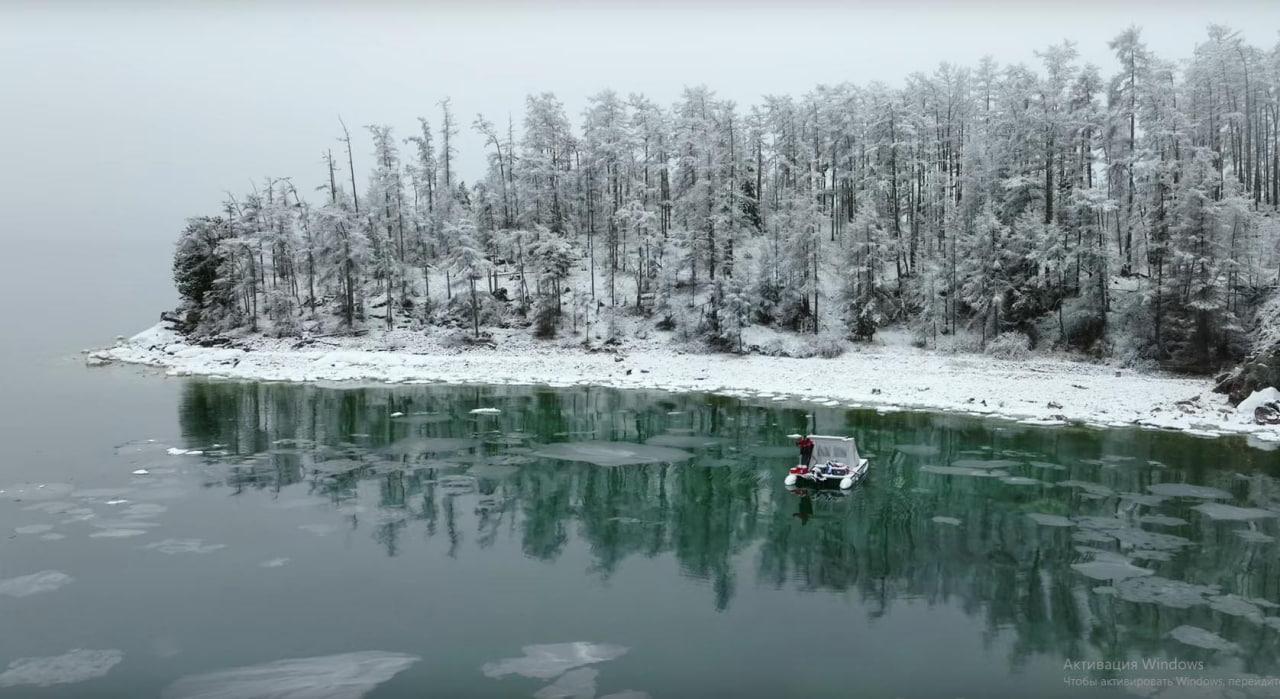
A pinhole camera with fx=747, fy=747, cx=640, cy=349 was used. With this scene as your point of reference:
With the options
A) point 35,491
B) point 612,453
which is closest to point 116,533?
point 35,491

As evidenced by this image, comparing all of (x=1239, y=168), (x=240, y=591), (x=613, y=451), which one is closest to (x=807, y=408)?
(x=613, y=451)

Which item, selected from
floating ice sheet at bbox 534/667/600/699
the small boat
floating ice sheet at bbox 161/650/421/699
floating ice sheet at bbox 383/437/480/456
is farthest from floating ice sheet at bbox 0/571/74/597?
the small boat

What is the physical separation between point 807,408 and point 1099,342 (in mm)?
21909

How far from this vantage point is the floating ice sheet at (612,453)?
28891 mm

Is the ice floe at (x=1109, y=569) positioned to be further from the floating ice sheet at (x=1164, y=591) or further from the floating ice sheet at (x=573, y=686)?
the floating ice sheet at (x=573, y=686)

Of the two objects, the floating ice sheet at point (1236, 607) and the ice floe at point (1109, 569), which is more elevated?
the ice floe at point (1109, 569)

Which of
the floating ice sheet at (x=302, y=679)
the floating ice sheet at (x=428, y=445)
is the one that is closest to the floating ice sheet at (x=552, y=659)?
the floating ice sheet at (x=302, y=679)

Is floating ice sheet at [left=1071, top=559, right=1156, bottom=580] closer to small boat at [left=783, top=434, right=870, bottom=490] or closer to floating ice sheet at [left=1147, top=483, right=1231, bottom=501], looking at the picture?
floating ice sheet at [left=1147, top=483, right=1231, bottom=501]

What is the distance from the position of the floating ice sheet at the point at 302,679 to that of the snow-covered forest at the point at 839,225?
43.6 metres

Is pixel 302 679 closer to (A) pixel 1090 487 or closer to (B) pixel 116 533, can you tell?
(B) pixel 116 533

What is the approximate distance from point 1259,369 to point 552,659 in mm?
37034

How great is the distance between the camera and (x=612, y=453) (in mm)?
30031

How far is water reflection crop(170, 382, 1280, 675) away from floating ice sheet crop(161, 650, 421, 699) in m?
5.48

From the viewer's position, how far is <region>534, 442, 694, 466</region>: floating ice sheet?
28.9 m
